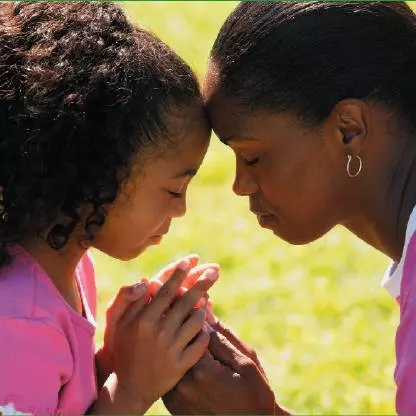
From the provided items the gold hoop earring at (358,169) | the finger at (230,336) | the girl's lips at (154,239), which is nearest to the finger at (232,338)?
the finger at (230,336)

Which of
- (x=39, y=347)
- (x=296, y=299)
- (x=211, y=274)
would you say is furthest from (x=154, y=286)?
(x=296, y=299)

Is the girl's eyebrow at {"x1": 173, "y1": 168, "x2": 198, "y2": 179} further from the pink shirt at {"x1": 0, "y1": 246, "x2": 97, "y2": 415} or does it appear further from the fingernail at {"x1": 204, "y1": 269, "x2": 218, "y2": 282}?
the pink shirt at {"x1": 0, "y1": 246, "x2": 97, "y2": 415}

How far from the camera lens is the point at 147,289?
3.58m

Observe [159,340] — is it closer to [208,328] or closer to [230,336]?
[208,328]

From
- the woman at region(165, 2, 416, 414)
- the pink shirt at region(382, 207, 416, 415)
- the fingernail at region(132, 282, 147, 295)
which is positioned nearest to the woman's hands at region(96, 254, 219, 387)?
the fingernail at region(132, 282, 147, 295)

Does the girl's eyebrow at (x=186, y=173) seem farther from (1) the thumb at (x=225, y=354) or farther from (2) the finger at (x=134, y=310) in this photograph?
(1) the thumb at (x=225, y=354)

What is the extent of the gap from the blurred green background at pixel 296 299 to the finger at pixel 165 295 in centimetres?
128

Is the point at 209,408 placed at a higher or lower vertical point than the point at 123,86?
lower

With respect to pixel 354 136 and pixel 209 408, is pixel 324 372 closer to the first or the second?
pixel 209 408

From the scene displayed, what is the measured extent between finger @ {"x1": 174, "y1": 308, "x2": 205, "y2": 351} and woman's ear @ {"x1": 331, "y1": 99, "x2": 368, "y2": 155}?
696 millimetres

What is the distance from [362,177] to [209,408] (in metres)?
0.91

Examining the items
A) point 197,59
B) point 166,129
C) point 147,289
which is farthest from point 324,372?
point 197,59

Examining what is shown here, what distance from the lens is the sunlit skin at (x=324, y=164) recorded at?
A: 3.36 metres

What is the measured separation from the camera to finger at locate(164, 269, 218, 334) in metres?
3.52
